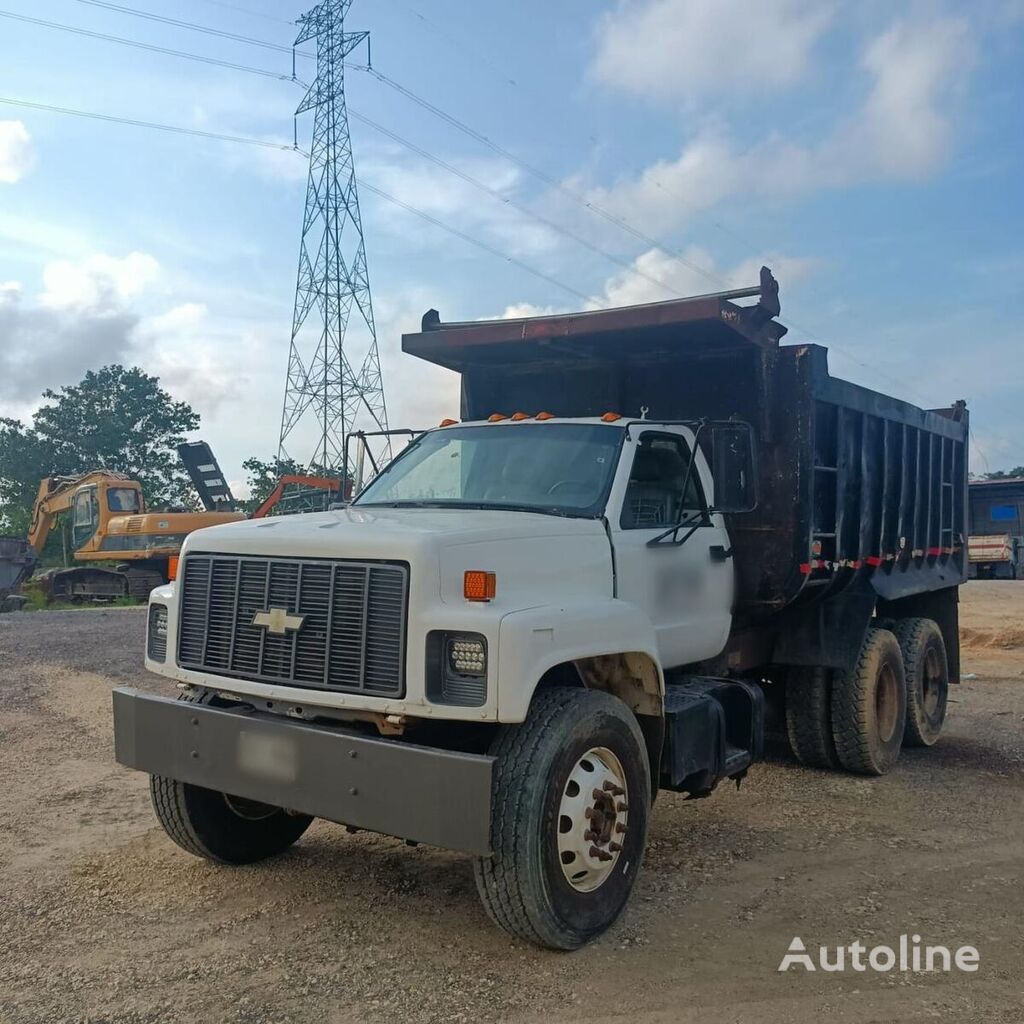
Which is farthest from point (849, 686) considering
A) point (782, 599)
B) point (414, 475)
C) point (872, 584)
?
point (414, 475)

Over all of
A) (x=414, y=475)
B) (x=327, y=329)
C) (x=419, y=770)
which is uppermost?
(x=327, y=329)

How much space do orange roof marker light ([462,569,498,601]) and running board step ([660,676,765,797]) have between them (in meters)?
1.34

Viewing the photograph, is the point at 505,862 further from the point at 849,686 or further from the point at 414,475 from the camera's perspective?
the point at 849,686

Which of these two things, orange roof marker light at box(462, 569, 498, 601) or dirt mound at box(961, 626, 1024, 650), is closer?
orange roof marker light at box(462, 569, 498, 601)

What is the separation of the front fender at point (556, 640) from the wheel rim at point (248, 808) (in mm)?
1956

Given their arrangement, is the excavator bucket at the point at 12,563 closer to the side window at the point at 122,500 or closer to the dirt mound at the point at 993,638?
the side window at the point at 122,500

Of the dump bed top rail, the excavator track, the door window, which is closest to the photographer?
the dump bed top rail

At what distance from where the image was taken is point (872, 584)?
25.0 ft

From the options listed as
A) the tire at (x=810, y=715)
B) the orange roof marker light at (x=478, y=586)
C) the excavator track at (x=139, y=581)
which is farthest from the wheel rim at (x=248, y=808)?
the excavator track at (x=139, y=581)

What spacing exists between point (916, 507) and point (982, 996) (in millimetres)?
5204

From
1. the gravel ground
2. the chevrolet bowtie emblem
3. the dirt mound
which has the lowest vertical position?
the gravel ground

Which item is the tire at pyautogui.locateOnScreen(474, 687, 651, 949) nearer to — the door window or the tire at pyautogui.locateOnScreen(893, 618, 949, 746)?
the tire at pyautogui.locateOnScreen(893, 618, 949, 746)

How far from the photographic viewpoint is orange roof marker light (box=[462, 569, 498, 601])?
13.7ft

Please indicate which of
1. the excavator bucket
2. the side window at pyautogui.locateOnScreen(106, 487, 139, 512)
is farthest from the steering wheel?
the side window at pyautogui.locateOnScreen(106, 487, 139, 512)
